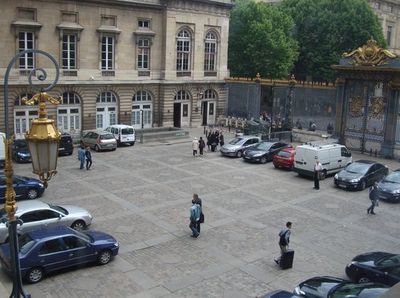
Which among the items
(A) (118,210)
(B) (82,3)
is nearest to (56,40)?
(B) (82,3)

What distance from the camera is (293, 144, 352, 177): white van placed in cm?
3005

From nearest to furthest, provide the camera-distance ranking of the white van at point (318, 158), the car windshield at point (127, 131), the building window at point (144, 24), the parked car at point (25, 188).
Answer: the parked car at point (25, 188)
the white van at point (318, 158)
the car windshield at point (127, 131)
the building window at point (144, 24)

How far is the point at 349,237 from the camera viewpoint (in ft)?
68.5

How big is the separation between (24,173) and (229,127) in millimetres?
23068

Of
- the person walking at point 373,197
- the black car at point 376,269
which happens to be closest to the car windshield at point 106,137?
the person walking at point 373,197

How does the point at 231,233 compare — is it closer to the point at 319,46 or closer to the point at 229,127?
the point at 229,127

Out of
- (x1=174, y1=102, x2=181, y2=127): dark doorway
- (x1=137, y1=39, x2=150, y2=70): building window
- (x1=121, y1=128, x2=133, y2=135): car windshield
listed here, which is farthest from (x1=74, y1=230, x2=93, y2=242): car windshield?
(x1=174, y1=102, x2=181, y2=127): dark doorway

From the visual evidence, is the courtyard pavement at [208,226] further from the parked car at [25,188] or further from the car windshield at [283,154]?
the car windshield at [283,154]

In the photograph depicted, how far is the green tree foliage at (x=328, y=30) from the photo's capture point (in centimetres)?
6106

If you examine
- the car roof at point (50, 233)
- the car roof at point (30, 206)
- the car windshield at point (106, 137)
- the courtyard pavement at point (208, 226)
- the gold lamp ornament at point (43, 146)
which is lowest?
the courtyard pavement at point (208, 226)

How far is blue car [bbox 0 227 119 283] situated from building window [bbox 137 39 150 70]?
1176 inches

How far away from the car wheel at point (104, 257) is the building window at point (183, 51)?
32.3m

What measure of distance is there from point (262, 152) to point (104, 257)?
1928 cm

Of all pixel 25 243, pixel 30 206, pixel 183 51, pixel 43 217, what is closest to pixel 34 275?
pixel 25 243
